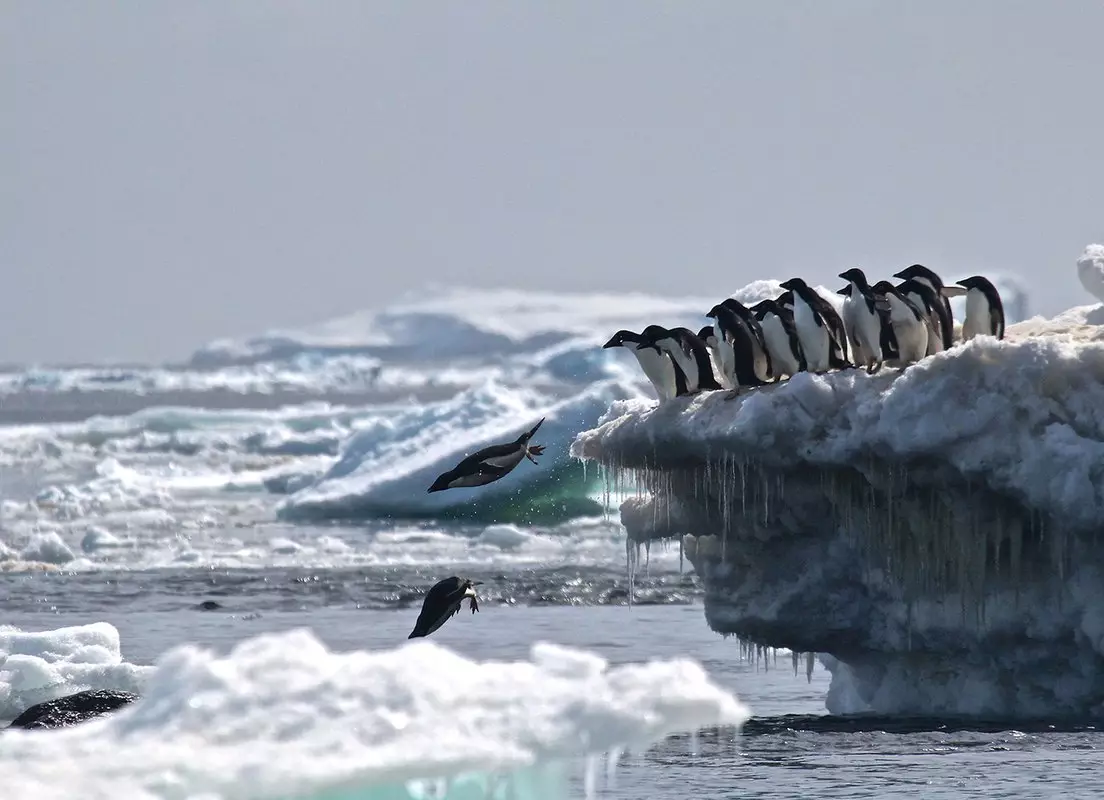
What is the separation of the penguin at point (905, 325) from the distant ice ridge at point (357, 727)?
5.72 meters

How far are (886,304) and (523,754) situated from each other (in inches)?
259

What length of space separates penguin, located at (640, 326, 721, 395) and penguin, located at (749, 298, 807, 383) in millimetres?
570

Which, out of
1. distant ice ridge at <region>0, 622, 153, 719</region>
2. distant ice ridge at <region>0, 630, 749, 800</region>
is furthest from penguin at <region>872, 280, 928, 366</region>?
distant ice ridge at <region>0, 630, 749, 800</region>

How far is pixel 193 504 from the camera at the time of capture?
4097 centimetres

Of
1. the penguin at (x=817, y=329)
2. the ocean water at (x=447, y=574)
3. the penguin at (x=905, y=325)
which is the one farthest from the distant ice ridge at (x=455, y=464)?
the penguin at (x=905, y=325)

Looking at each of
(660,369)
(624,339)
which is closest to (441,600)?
(660,369)

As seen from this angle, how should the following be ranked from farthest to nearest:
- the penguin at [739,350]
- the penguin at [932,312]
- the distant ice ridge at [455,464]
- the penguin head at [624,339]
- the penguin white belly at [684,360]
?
the distant ice ridge at [455,464], the penguin head at [624,339], the penguin white belly at [684,360], the penguin at [739,350], the penguin at [932,312]

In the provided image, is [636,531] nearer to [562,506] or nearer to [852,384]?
[852,384]

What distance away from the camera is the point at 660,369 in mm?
14023

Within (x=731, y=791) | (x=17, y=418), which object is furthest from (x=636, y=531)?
(x=17, y=418)

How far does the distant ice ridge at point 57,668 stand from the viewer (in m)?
13.3

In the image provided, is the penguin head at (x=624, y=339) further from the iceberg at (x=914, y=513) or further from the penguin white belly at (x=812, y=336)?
the penguin white belly at (x=812, y=336)

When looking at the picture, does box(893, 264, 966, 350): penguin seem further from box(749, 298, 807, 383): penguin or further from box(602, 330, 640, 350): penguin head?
box(602, 330, 640, 350): penguin head

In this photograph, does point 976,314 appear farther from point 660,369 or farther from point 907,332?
point 660,369
